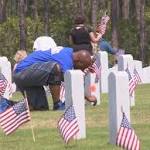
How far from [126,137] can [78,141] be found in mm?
1653

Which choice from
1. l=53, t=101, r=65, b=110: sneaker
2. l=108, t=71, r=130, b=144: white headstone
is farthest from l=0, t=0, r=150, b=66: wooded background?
l=108, t=71, r=130, b=144: white headstone

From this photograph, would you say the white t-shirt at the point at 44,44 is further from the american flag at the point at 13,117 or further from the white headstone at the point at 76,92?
the white headstone at the point at 76,92

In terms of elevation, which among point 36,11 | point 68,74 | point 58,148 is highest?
point 68,74

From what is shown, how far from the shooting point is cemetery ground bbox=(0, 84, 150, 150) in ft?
34.9

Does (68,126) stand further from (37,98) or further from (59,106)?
(37,98)

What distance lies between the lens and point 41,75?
15.1m

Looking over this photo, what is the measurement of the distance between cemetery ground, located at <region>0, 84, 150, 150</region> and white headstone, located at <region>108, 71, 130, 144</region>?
0.42m

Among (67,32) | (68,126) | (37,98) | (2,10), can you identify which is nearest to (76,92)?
(68,126)

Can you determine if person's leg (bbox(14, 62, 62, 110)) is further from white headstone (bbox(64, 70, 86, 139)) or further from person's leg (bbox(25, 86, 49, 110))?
white headstone (bbox(64, 70, 86, 139))

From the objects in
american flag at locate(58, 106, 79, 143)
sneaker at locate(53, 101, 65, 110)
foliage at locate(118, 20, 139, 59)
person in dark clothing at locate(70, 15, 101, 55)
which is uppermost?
american flag at locate(58, 106, 79, 143)

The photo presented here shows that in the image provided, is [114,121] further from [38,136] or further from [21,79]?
[21,79]

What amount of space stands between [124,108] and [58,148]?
110cm

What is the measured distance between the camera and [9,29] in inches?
1650

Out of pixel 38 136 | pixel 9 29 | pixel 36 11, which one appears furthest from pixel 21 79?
pixel 36 11
